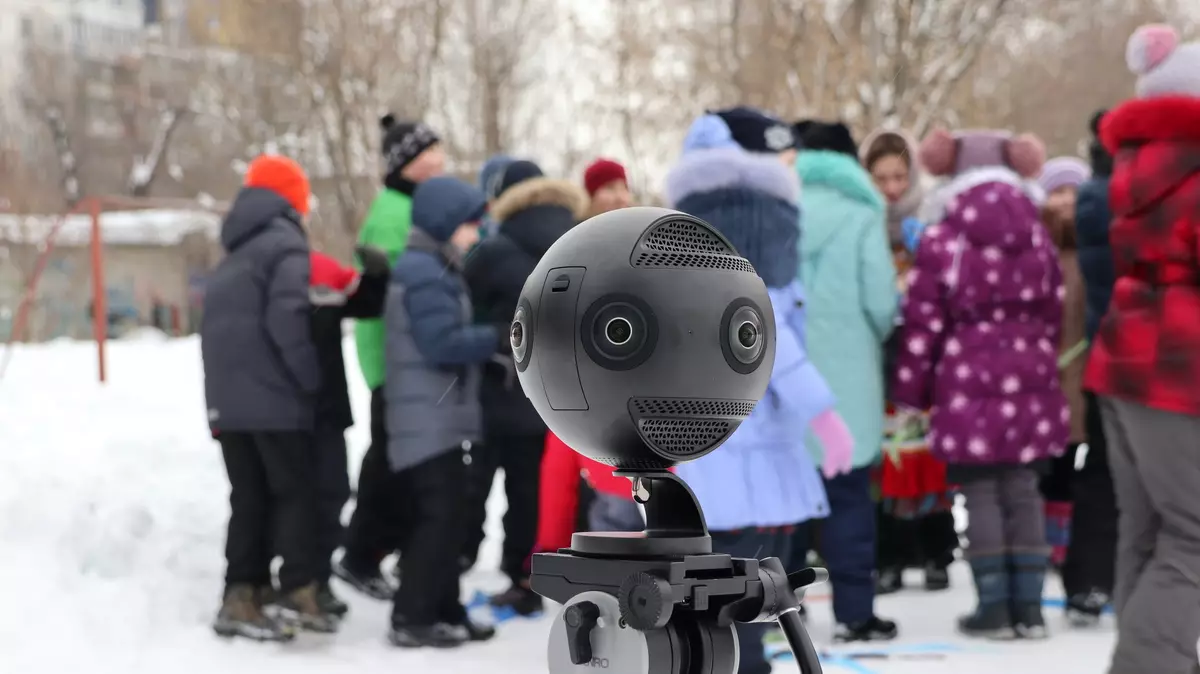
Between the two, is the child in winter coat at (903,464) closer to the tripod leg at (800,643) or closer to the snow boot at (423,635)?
the snow boot at (423,635)

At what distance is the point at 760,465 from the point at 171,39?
25.1 metres

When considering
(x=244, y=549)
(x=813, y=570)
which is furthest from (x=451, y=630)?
(x=813, y=570)

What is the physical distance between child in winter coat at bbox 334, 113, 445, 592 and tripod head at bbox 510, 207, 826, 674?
13.7ft

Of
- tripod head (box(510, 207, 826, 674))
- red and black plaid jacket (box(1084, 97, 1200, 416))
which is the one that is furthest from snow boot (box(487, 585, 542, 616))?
tripod head (box(510, 207, 826, 674))

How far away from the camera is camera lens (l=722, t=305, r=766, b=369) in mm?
1553

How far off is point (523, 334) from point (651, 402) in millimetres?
203

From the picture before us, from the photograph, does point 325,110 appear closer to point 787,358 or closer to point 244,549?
point 244,549

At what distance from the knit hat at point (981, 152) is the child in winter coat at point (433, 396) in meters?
1.95

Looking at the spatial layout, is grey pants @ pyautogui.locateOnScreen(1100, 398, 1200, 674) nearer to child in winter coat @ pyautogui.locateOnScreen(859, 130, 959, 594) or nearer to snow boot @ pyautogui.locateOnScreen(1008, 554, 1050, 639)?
snow boot @ pyautogui.locateOnScreen(1008, 554, 1050, 639)

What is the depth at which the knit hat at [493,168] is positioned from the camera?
6254 mm

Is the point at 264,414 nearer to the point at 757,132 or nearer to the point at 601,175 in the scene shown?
the point at 601,175

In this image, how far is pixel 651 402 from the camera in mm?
1528

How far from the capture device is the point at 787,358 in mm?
3674

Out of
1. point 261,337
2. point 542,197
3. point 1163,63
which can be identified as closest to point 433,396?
point 261,337
